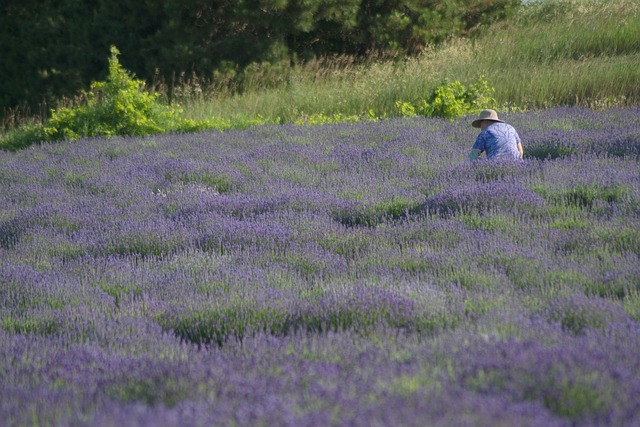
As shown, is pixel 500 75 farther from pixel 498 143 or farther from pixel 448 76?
pixel 498 143

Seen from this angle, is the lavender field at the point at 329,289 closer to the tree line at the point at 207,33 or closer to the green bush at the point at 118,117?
the green bush at the point at 118,117

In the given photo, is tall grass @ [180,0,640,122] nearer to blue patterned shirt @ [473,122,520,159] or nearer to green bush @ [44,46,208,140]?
green bush @ [44,46,208,140]

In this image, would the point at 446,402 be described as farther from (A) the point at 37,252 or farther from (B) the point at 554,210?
(A) the point at 37,252

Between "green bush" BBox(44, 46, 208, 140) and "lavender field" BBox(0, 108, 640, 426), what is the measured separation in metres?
3.82

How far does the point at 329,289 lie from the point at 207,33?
16245 mm

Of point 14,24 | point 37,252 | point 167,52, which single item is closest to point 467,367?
point 37,252

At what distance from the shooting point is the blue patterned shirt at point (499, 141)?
8.10 metres

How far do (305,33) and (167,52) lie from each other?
12.5 ft

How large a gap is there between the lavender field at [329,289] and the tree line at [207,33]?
10.00 meters

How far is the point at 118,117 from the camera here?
43.9ft

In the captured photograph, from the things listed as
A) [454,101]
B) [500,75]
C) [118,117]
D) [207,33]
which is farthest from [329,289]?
[207,33]

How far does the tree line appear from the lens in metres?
18.9

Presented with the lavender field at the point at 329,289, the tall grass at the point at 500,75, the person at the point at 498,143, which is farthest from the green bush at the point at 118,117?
the person at the point at 498,143

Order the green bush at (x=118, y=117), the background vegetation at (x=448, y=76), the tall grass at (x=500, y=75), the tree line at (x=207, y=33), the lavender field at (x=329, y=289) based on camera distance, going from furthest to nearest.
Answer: the tree line at (x=207, y=33)
the tall grass at (x=500, y=75)
the background vegetation at (x=448, y=76)
the green bush at (x=118, y=117)
the lavender field at (x=329, y=289)
